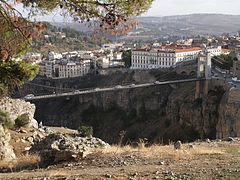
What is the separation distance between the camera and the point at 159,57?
5931 cm

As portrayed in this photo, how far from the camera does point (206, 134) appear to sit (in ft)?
130

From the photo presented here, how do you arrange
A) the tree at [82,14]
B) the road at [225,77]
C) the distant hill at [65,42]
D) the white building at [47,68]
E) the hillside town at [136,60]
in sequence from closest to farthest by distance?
the tree at [82,14] < the road at [225,77] < the hillside town at [136,60] < the white building at [47,68] < the distant hill at [65,42]

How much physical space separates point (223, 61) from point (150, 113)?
9.50m

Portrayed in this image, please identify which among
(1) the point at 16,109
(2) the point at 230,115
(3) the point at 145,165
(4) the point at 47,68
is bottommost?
(4) the point at 47,68

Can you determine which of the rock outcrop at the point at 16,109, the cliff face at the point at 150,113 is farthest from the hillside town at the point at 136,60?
the rock outcrop at the point at 16,109

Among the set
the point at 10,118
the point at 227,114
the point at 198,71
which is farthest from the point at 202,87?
Result: the point at 10,118

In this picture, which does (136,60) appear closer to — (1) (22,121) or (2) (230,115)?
(2) (230,115)

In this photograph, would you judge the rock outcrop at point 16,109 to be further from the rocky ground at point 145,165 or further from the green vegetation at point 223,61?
the green vegetation at point 223,61

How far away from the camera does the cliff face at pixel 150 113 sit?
39.8 meters

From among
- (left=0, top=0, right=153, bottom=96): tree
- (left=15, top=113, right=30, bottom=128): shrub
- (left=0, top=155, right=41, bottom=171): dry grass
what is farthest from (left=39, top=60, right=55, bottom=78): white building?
(left=0, top=0, right=153, bottom=96): tree

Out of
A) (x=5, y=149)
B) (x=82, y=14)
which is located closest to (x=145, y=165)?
(x=82, y=14)

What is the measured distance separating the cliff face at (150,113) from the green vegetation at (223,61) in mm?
4775

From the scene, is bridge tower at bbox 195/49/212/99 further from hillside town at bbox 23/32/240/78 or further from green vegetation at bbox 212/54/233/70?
hillside town at bbox 23/32/240/78

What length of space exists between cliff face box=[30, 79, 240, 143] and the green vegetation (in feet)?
15.7
